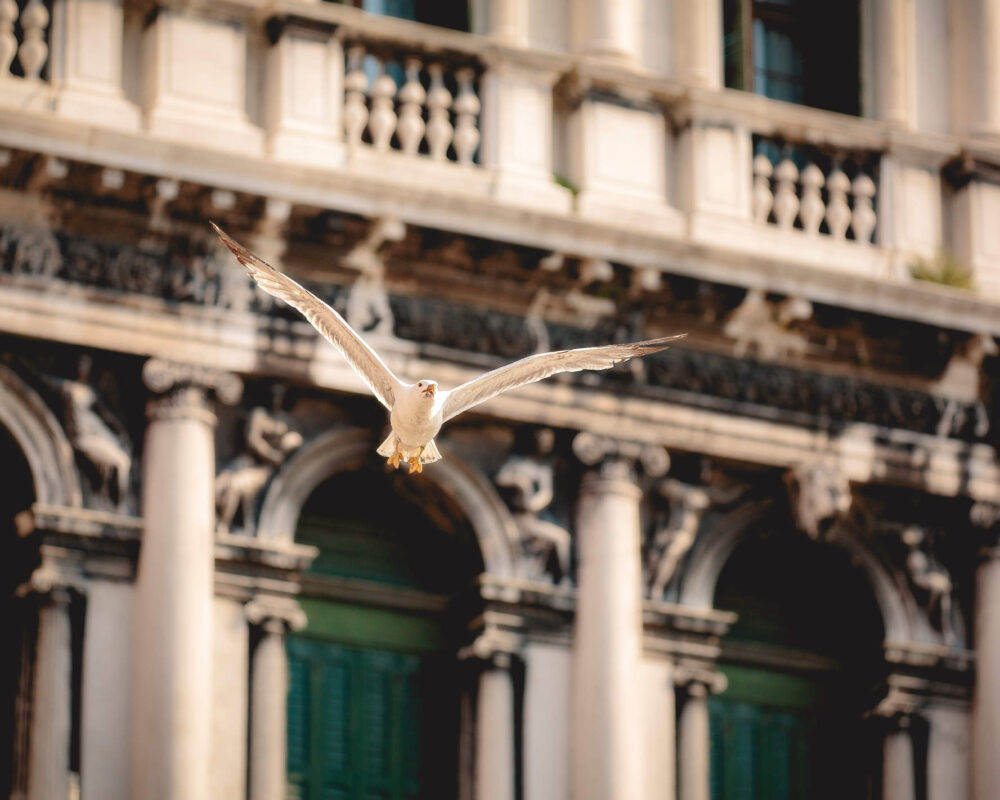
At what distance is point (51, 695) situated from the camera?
27.4m

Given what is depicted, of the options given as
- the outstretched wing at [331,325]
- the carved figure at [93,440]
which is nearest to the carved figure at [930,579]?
the carved figure at [93,440]

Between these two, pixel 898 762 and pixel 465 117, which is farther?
pixel 898 762

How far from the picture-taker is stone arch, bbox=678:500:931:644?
30.0 metres

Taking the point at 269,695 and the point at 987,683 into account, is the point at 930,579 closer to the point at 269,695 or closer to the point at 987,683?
the point at 987,683

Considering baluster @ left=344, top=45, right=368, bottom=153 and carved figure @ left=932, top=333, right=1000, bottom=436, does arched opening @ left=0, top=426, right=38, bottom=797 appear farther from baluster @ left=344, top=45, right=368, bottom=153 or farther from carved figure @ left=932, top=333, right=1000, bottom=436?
carved figure @ left=932, top=333, right=1000, bottom=436

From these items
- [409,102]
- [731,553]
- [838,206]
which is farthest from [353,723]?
[838,206]

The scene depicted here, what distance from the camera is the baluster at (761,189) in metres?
30.7

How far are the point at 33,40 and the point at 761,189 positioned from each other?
559cm

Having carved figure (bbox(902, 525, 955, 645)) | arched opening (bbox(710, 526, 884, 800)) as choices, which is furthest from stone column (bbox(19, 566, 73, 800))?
carved figure (bbox(902, 525, 955, 645))

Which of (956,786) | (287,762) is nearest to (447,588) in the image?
(287,762)

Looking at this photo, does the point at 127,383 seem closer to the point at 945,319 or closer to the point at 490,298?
the point at 490,298

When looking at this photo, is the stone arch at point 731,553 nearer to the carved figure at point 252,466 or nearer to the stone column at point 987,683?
the stone column at point 987,683

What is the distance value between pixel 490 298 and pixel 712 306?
1646 millimetres

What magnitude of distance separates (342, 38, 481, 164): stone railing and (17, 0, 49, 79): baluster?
2.20m
